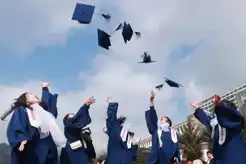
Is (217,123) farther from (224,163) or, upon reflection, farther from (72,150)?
(72,150)

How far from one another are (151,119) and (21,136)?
4.22 metres

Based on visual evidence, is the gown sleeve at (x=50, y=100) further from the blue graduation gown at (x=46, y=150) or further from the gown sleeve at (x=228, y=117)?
the gown sleeve at (x=228, y=117)

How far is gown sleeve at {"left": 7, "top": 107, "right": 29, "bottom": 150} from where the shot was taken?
21.0 feet

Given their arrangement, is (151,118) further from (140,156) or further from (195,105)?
(140,156)

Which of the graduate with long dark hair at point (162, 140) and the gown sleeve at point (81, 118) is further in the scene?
the graduate with long dark hair at point (162, 140)

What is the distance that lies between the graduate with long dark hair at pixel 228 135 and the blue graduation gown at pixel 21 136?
2907 millimetres

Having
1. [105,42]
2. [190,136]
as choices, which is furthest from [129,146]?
[190,136]

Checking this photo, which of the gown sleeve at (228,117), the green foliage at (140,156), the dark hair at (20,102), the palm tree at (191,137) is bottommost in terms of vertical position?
the green foliage at (140,156)

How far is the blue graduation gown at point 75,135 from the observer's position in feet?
28.2

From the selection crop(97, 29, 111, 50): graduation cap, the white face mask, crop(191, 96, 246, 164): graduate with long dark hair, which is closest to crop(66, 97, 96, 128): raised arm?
the white face mask

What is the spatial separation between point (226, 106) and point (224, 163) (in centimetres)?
94

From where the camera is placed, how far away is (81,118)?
8.62m

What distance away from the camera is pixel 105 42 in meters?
11.6

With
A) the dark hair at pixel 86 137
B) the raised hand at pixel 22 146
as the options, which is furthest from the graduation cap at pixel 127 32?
the raised hand at pixel 22 146
